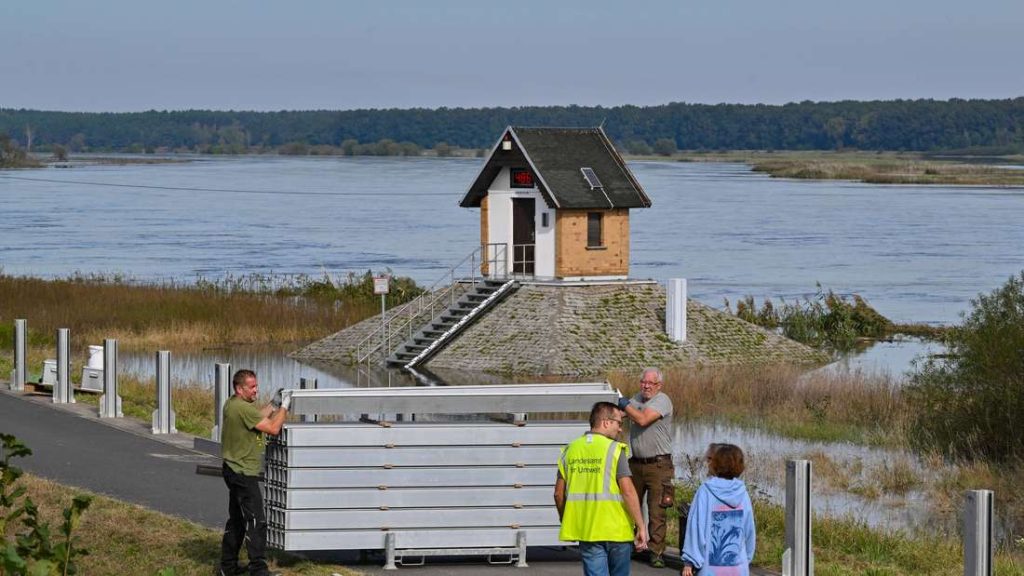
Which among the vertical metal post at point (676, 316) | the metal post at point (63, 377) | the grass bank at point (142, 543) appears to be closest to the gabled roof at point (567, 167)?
the vertical metal post at point (676, 316)

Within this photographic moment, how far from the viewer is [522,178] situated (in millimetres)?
45688

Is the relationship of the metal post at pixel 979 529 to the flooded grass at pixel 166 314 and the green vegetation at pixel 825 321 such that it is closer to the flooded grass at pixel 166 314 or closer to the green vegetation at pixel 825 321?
the flooded grass at pixel 166 314

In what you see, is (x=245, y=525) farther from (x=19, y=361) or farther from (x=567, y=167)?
(x=567, y=167)

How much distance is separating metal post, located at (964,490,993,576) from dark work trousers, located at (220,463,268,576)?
18.9ft

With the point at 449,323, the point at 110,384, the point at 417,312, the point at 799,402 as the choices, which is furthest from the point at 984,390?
the point at 417,312

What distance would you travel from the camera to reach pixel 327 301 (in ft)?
184

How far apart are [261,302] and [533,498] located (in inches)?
1506

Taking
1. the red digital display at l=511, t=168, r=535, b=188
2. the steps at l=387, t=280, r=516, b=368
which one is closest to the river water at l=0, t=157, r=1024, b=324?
the red digital display at l=511, t=168, r=535, b=188

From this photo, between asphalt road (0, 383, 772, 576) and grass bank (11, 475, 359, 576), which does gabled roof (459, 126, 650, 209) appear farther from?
grass bank (11, 475, 359, 576)

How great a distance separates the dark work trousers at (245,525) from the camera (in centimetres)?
1434

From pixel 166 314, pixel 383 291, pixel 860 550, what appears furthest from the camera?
pixel 166 314

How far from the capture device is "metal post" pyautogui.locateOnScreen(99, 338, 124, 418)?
25094 millimetres

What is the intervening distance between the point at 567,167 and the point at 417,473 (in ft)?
102

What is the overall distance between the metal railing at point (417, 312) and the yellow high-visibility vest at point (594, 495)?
32330 mm
